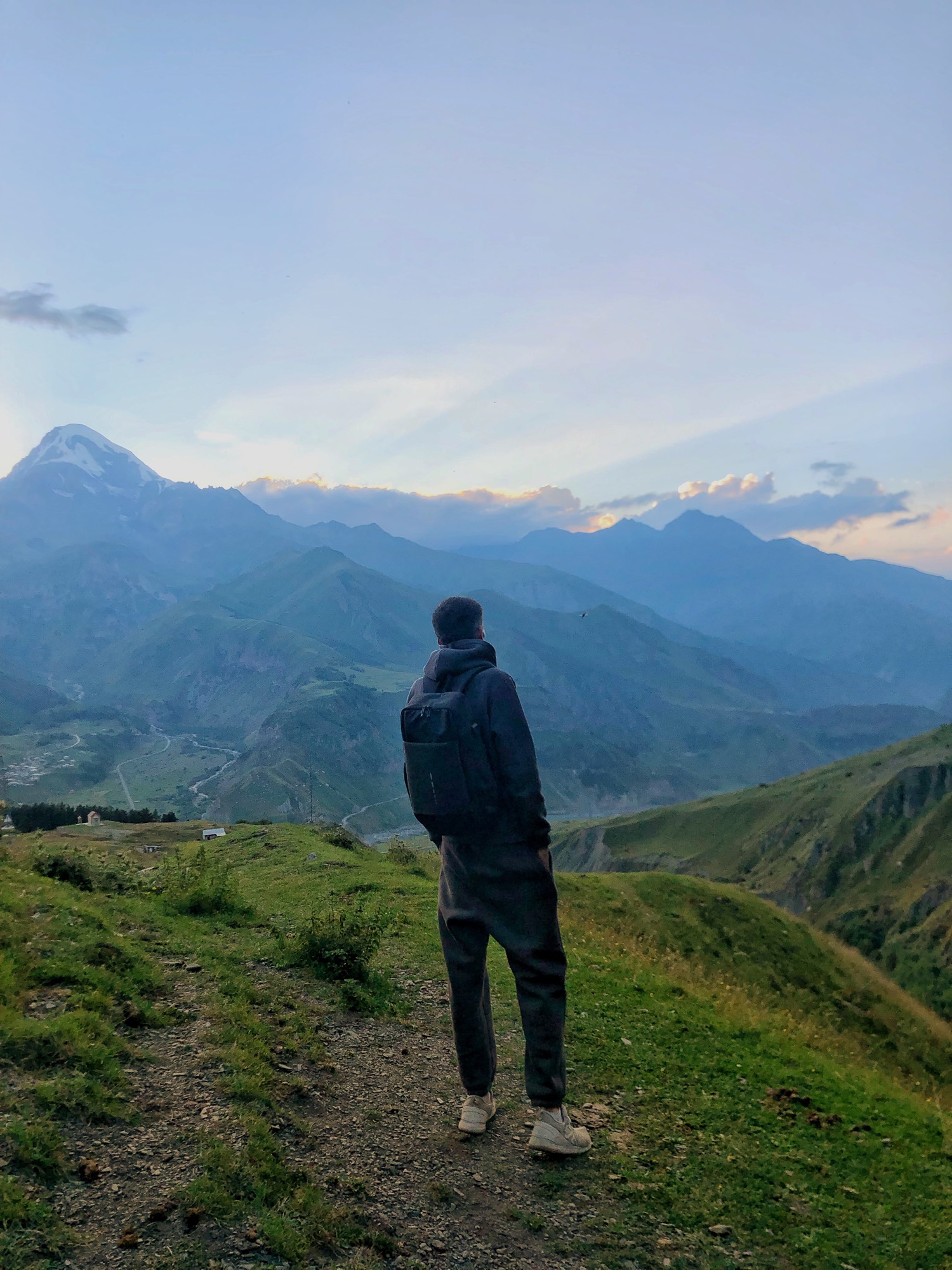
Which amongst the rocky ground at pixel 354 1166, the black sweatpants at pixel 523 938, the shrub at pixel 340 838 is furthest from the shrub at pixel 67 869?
the shrub at pixel 340 838

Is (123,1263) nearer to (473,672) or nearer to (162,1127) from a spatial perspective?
(162,1127)

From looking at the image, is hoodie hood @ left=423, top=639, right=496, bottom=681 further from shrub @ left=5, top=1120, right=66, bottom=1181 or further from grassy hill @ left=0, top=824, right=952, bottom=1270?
shrub @ left=5, top=1120, right=66, bottom=1181

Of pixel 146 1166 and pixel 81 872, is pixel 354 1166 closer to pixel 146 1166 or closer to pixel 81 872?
pixel 146 1166

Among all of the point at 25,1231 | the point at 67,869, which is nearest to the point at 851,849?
the point at 67,869

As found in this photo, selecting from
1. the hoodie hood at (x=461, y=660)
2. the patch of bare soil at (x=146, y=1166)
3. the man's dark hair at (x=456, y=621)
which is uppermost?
the man's dark hair at (x=456, y=621)

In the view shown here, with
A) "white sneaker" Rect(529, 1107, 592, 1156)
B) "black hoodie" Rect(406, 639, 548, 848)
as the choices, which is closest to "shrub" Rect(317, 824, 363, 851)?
"white sneaker" Rect(529, 1107, 592, 1156)

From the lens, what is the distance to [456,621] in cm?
660

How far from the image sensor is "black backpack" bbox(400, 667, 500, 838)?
5.99 metres

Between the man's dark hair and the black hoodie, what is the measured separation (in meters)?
0.36

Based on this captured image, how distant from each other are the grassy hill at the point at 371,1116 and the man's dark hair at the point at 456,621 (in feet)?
14.1

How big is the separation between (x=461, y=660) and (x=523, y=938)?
2.44 meters

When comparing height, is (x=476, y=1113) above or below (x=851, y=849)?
above

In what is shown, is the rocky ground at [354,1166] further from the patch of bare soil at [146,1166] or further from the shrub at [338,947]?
the shrub at [338,947]

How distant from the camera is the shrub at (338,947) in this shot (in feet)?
32.6
